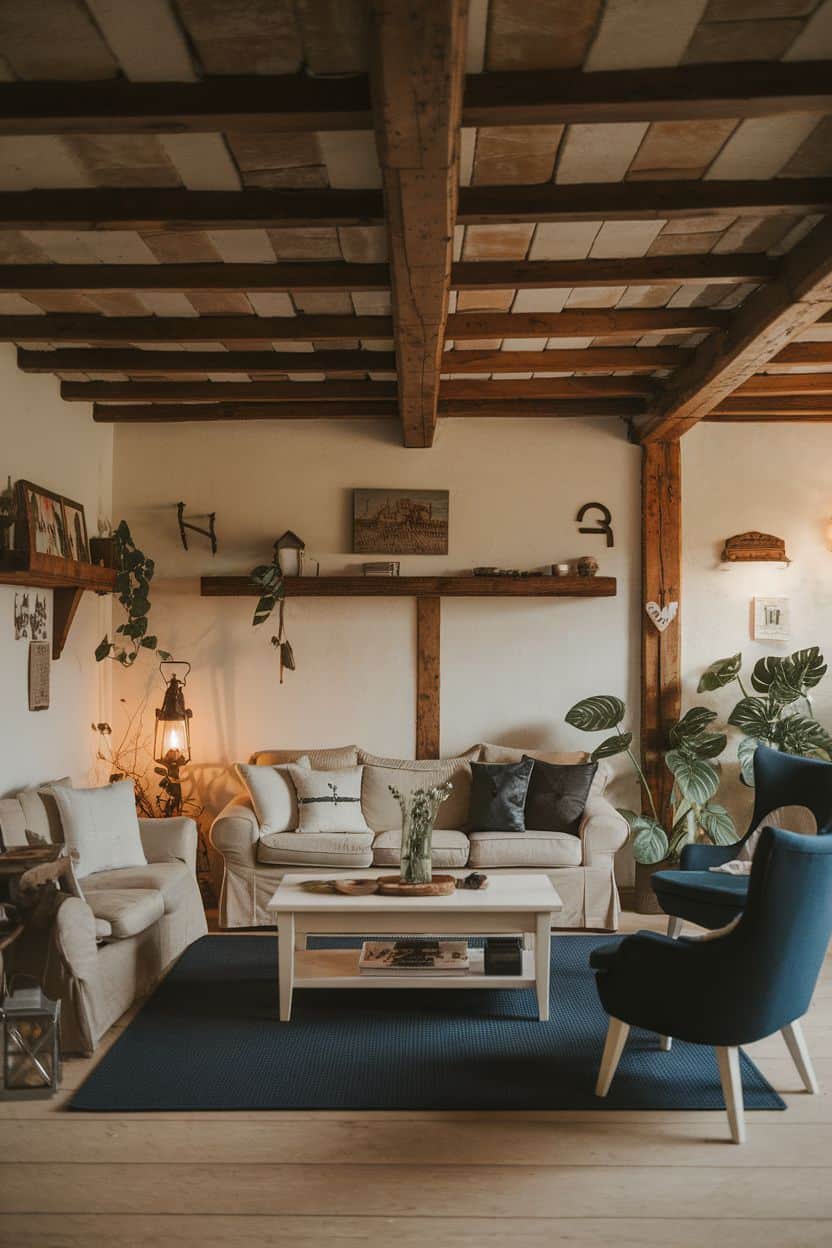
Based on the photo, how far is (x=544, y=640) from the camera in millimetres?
6676

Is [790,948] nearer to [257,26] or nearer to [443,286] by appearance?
[443,286]

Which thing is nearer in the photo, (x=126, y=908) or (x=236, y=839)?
(x=126, y=908)

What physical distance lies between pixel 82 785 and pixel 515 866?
2.53m

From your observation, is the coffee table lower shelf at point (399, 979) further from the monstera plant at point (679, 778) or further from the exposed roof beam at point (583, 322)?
the exposed roof beam at point (583, 322)

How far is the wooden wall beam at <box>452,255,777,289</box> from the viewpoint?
4020 mm

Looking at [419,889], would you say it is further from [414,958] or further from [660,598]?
[660,598]

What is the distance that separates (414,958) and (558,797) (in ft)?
5.65

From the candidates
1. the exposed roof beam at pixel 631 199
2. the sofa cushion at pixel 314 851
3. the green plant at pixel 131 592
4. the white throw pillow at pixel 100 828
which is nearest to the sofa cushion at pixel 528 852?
the sofa cushion at pixel 314 851

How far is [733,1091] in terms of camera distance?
3.27m

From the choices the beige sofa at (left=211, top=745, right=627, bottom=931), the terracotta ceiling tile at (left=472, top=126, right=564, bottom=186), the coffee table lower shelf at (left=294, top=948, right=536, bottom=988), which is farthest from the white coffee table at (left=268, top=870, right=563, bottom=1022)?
the terracotta ceiling tile at (left=472, top=126, right=564, bottom=186)

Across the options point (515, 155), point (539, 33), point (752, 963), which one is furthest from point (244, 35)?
point (752, 963)

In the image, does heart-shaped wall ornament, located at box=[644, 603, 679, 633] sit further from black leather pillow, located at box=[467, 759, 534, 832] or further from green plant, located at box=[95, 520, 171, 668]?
green plant, located at box=[95, 520, 171, 668]

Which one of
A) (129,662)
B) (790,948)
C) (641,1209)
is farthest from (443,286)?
(129,662)

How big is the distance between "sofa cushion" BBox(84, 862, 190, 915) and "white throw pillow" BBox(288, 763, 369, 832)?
2.70 feet
